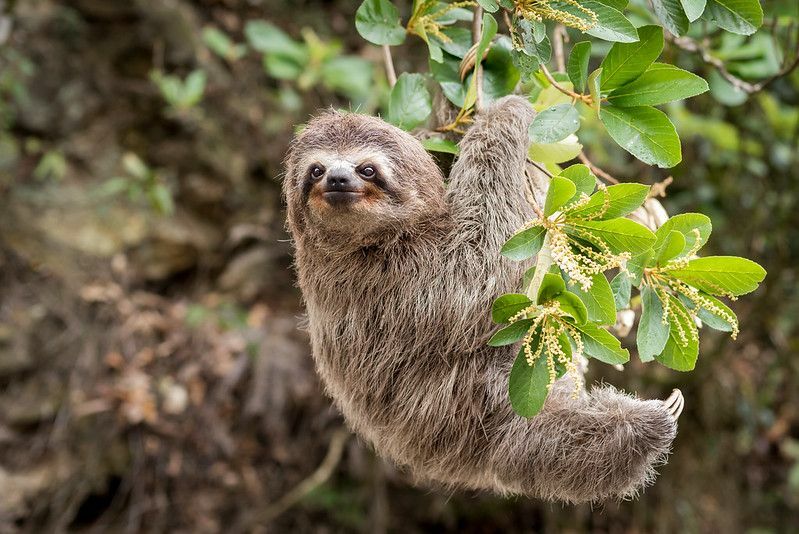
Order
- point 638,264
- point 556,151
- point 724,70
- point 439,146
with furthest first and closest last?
point 724,70
point 439,146
point 556,151
point 638,264

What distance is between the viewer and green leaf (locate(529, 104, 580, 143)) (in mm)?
3311

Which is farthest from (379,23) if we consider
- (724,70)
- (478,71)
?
(724,70)

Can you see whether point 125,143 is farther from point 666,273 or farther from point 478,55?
point 666,273

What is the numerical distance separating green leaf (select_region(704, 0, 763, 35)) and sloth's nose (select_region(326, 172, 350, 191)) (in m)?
2.06

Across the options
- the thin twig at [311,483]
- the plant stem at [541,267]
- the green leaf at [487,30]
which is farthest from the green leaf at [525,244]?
the thin twig at [311,483]

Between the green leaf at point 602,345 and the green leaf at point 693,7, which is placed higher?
the green leaf at point 693,7

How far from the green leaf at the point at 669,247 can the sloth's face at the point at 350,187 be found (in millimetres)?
1711

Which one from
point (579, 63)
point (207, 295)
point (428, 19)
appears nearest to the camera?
point (579, 63)

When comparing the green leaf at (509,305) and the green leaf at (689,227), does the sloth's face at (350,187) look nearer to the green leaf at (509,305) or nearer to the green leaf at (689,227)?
the green leaf at (509,305)

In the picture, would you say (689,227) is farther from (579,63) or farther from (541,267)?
(579,63)

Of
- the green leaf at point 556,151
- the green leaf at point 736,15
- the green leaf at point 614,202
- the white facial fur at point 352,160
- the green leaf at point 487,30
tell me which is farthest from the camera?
the white facial fur at point 352,160

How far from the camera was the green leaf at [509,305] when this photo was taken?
3233 mm

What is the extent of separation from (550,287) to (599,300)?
0.24 meters

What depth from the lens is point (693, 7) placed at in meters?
3.27
